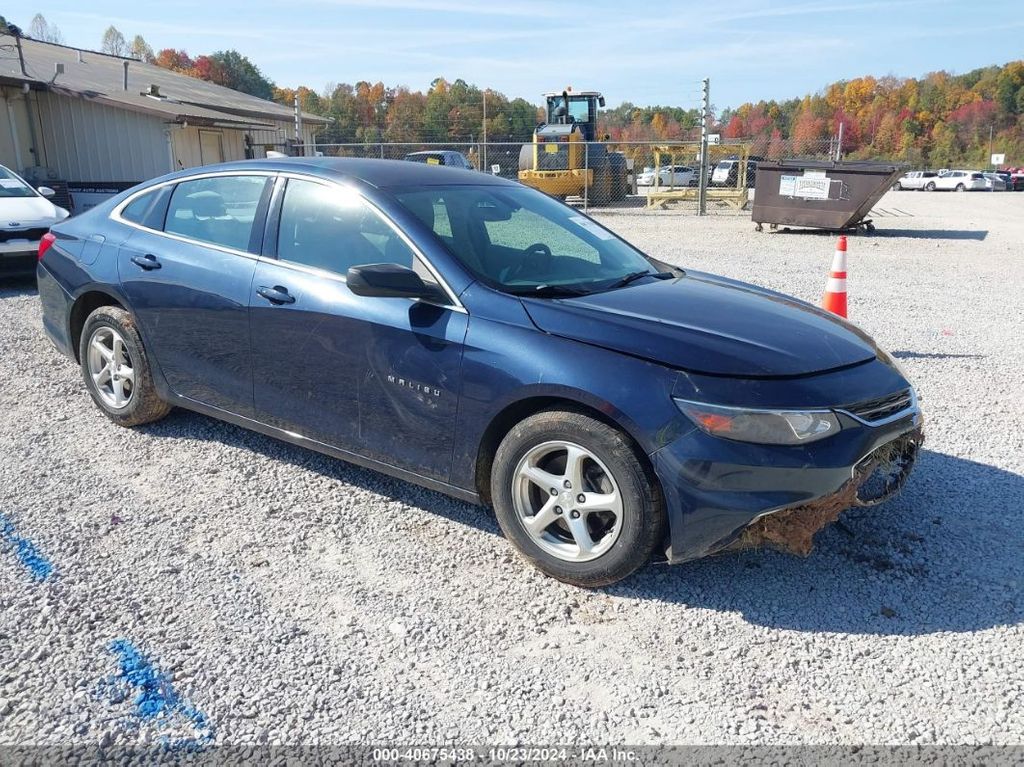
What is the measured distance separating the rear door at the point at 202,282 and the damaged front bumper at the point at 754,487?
2246 mm

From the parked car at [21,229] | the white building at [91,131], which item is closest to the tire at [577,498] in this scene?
the parked car at [21,229]

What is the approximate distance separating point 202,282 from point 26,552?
1496 mm

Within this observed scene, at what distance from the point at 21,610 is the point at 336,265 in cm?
187

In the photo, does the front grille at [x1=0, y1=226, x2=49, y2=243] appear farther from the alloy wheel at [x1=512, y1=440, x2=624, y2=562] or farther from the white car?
the white car

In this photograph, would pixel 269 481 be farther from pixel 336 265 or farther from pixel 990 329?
pixel 990 329

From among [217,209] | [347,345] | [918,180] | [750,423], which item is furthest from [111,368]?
[918,180]

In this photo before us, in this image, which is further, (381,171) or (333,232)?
(381,171)

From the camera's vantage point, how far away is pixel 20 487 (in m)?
4.04

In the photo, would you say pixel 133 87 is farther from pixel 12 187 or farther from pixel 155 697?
pixel 155 697

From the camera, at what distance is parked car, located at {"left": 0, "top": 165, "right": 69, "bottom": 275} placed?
923 centimetres

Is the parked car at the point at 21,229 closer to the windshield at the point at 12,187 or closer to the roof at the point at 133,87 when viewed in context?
the windshield at the point at 12,187

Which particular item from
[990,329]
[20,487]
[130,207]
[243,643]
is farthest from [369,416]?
[990,329]

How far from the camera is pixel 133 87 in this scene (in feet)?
86.8

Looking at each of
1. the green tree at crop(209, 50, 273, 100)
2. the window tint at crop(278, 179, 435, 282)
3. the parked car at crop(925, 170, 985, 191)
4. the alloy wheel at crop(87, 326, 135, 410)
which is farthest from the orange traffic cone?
the green tree at crop(209, 50, 273, 100)
